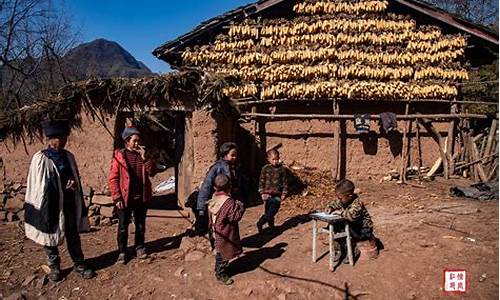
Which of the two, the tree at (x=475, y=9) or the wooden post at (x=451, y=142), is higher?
the tree at (x=475, y=9)

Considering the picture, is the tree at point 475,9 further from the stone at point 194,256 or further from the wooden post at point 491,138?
the stone at point 194,256

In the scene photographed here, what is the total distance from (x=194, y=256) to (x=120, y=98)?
3.27 meters

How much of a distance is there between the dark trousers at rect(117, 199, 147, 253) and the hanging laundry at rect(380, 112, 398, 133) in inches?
247

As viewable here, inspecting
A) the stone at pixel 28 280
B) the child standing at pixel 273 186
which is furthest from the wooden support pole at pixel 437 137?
the stone at pixel 28 280

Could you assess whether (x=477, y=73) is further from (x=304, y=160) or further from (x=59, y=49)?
(x=59, y=49)

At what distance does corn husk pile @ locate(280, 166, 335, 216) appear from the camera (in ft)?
27.3

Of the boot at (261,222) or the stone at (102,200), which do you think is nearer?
the boot at (261,222)

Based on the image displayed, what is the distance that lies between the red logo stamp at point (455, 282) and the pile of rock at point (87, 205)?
5504 millimetres

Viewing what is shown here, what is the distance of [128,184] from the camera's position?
532cm

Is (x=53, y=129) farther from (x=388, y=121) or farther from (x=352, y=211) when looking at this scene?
(x=388, y=121)

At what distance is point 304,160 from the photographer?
10.3m

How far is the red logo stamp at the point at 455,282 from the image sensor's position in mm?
4547

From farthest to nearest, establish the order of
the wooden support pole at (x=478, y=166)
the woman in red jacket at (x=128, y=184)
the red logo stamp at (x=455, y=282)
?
the wooden support pole at (x=478, y=166)
the woman in red jacket at (x=128, y=184)
the red logo stamp at (x=455, y=282)

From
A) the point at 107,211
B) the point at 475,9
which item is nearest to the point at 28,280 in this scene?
the point at 107,211
